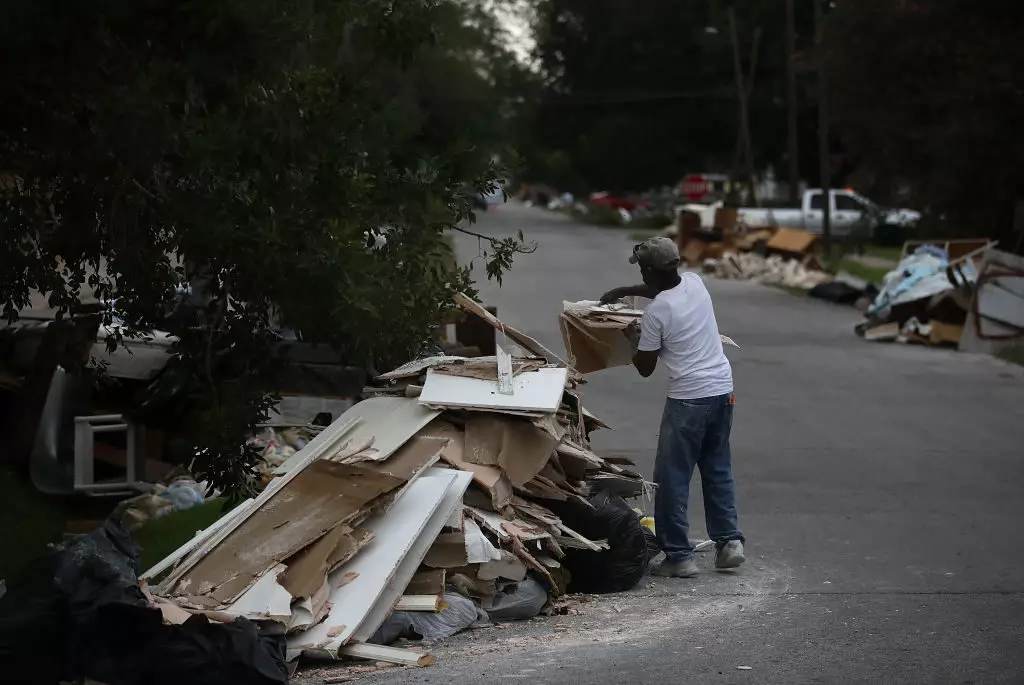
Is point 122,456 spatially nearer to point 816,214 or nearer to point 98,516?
point 98,516

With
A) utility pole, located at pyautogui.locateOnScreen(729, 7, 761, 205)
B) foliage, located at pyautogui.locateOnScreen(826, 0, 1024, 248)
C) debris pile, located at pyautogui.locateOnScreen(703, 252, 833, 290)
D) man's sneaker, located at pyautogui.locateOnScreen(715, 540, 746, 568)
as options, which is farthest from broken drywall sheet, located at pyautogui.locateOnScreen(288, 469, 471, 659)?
utility pole, located at pyautogui.locateOnScreen(729, 7, 761, 205)

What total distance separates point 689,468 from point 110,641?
347 centimetres

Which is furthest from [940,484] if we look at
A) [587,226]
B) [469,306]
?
[587,226]

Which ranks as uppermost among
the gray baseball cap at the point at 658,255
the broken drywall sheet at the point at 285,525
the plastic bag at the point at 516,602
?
the gray baseball cap at the point at 658,255

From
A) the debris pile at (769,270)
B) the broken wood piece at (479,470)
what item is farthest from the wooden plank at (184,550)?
the debris pile at (769,270)

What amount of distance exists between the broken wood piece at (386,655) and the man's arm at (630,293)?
2668mm

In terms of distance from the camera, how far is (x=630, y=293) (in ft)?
26.8

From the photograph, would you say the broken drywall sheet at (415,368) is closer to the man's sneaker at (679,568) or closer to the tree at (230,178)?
the tree at (230,178)

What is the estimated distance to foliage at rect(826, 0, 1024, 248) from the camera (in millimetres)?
21594

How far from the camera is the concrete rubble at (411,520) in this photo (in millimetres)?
6074

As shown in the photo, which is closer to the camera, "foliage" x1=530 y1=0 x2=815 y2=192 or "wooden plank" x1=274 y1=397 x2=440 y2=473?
"wooden plank" x1=274 y1=397 x2=440 y2=473

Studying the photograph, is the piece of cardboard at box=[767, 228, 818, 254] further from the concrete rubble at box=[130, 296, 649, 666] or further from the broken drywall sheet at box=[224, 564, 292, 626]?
the broken drywall sheet at box=[224, 564, 292, 626]

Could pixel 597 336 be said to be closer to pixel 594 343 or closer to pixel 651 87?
pixel 594 343

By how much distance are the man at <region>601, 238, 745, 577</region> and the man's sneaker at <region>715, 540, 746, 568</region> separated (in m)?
0.22
